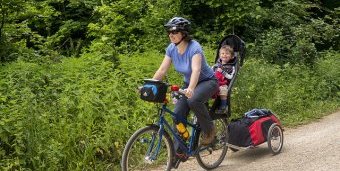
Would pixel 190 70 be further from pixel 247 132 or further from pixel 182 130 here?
pixel 247 132

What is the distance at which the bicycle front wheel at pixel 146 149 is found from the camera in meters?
5.66

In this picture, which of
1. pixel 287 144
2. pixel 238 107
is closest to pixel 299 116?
pixel 238 107

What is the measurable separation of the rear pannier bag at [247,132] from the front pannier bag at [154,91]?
81.5 inches

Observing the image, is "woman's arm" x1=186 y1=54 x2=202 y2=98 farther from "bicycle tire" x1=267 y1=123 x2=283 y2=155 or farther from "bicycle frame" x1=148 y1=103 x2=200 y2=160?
"bicycle tire" x1=267 y1=123 x2=283 y2=155

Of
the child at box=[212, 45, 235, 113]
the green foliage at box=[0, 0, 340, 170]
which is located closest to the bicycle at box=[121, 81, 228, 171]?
the child at box=[212, 45, 235, 113]

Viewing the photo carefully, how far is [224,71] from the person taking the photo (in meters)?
7.26

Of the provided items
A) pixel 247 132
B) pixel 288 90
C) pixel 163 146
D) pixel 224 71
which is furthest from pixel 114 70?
pixel 288 90

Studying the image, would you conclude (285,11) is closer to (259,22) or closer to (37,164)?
(259,22)

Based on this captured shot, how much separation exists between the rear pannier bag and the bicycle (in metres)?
0.23

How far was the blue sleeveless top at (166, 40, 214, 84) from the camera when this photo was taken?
5.92 m

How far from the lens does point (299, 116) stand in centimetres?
1043

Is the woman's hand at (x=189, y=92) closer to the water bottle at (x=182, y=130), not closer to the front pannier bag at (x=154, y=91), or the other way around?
the front pannier bag at (x=154, y=91)

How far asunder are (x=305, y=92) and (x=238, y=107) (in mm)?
2832

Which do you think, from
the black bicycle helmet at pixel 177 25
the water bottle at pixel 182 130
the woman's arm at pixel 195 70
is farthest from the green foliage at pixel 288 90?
the black bicycle helmet at pixel 177 25
